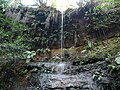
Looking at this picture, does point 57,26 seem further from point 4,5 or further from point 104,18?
point 4,5

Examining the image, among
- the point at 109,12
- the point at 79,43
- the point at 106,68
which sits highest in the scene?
the point at 109,12

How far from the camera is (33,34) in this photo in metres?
8.69

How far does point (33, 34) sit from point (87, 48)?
2707 millimetres

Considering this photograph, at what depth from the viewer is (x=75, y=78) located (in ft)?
18.4

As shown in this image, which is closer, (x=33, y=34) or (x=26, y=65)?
(x=26, y=65)

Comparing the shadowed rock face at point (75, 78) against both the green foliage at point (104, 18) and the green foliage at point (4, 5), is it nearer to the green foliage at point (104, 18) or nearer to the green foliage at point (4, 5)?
the green foliage at point (104, 18)

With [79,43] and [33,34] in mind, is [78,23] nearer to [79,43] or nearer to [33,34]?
[79,43]

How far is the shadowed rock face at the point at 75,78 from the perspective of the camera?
520 centimetres

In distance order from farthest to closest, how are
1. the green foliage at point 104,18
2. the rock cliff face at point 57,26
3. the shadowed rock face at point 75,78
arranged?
the rock cliff face at point 57,26
the green foliage at point 104,18
the shadowed rock face at point 75,78

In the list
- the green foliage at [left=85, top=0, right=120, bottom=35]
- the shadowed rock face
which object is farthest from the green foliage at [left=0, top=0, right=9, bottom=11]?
the green foliage at [left=85, top=0, right=120, bottom=35]

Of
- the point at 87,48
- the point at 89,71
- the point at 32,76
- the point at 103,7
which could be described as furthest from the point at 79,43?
the point at 32,76

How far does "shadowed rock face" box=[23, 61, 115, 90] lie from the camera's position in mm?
5203

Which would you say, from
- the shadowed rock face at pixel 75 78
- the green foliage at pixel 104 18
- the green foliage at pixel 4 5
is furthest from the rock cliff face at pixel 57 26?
the shadowed rock face at pixel 75 78

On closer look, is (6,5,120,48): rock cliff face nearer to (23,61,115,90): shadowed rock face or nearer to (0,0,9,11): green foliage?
(0,0,9,11): green foliage
